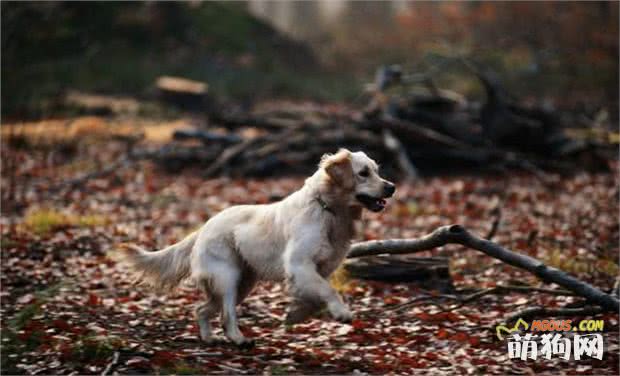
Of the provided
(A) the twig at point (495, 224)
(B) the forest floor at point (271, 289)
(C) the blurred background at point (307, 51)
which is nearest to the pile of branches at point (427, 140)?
(B) the forest floor at point (271, 289)

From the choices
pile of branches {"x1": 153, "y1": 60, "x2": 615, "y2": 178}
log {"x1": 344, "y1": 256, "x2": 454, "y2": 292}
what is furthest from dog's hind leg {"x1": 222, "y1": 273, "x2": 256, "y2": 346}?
pile of branches {"x1": 153, "y1": 60, "x2": 615, "y2": 178}

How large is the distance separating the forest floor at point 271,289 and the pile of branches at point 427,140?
0.63 metres

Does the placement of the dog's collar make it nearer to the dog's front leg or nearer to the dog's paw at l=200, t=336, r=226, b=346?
the dog's front leg

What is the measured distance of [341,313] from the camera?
6.46 metres

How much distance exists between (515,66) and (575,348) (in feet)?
107

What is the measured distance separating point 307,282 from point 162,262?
1738 mm

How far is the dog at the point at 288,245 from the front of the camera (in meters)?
6.95

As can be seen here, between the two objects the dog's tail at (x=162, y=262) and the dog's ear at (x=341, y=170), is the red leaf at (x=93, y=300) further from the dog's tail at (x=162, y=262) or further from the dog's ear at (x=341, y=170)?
the dog's ear at (x=341, y=170)

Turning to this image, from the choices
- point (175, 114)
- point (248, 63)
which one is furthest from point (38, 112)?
point (248, 63)

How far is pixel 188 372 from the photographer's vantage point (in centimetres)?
635

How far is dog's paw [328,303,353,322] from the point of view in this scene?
6.45m

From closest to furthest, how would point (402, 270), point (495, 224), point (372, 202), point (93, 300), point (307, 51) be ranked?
1. point (372, 202)
2. point (93, 300)
3. point (402, 270)
4. point (495, 224)
5. point (307, 51)

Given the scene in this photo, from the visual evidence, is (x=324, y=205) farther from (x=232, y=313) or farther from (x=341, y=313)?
(x=232, y=313)

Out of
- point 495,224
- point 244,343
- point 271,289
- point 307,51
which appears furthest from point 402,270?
point 307,51
